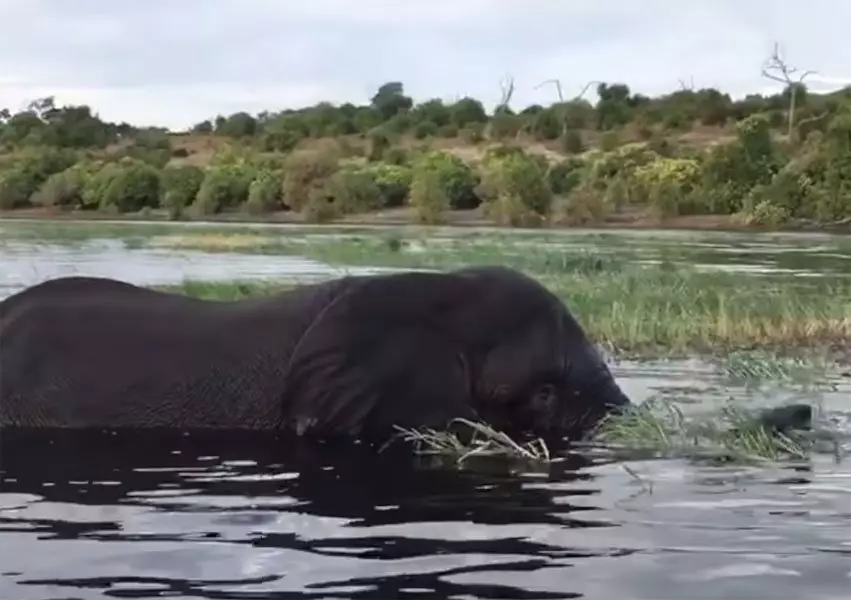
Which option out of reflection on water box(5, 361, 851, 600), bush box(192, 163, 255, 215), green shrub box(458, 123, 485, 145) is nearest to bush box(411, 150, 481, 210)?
bush box(192, 163, 255, 215)

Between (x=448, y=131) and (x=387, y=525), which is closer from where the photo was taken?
(x=387, y=525)

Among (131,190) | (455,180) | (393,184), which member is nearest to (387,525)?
(455,180)

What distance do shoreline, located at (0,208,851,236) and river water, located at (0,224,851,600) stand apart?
36510mm

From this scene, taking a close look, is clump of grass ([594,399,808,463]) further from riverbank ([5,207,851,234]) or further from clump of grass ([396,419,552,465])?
riverbank ([5,207,851,234])

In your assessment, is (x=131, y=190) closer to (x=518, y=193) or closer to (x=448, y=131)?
(x=518, y=193)

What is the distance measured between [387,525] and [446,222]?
44883 millimetres

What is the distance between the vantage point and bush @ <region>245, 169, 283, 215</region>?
193ft

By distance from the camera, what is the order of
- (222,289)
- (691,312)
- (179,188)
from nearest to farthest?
(691,312) < (222,289) < (179,188)

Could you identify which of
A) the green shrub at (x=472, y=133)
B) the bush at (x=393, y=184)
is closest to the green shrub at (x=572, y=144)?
the green shrub at (x=472, y=133)

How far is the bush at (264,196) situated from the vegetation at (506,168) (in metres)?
0.06

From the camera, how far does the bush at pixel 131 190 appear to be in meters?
60.8

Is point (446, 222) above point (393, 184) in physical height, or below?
below

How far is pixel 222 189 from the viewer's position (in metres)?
59.2

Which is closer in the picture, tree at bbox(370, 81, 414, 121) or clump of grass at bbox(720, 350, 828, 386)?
clump of grass at bbox(720, 350, 828, 386)
